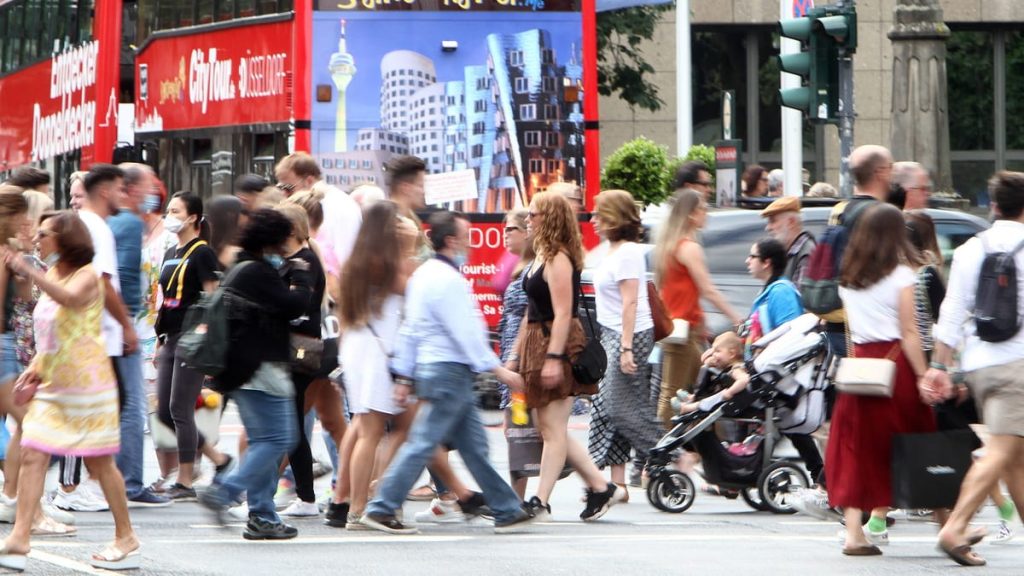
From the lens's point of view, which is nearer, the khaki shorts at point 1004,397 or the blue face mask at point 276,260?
the khaki shorts at point 1004,397

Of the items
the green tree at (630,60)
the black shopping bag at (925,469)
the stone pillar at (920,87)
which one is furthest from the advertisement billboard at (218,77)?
the green tree at (630,60)

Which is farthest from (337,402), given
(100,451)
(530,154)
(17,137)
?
(17,137)

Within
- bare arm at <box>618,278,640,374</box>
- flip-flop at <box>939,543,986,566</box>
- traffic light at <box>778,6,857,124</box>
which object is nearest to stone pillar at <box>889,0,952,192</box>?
traffic light at <box>778,6,857,124</box>

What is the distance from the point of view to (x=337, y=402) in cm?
1015

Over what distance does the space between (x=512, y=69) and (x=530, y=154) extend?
0.70 m

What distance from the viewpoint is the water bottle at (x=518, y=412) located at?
991 cm

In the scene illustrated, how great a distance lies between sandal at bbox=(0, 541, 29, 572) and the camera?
7.54m

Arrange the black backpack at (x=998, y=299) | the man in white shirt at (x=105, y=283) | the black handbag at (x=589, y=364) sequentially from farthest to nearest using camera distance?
the black handbag at (x=589, y=364) → the man in white shirt at (x=105, y=283) → the black backpack at (x=998, y=299)

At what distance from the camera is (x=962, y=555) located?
7.97 metres

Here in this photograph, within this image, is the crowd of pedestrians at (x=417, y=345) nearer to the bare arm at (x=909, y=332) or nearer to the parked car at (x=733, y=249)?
the bare arm at (x=909, y=332)

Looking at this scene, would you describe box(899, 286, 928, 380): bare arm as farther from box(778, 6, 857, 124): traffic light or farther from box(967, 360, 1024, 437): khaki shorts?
box(778, 6, 857, 124): traffic light

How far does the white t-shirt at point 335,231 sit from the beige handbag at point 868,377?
11.1 ft

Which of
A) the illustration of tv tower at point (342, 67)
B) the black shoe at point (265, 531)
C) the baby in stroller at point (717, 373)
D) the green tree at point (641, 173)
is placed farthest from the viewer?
the green tree at point (641, 173)

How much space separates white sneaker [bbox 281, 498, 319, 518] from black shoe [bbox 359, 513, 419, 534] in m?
0.72
